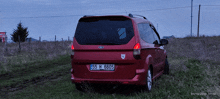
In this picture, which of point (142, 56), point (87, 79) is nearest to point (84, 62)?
point (87, 79)

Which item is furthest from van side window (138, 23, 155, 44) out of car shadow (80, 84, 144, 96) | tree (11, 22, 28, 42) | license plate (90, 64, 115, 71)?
tree (11, 22, 28, 42)

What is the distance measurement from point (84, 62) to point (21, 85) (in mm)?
3028

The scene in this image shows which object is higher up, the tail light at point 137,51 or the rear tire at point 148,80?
the tail light at point 137,51

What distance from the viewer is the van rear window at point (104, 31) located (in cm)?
550

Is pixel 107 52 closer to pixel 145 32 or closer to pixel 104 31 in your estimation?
pixel 104 31

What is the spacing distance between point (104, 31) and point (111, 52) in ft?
1.81

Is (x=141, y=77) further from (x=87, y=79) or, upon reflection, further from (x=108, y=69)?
(x=87, y=79)

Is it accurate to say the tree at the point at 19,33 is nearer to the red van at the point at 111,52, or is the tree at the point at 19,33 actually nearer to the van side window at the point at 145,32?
the van side window at the point at 145,32

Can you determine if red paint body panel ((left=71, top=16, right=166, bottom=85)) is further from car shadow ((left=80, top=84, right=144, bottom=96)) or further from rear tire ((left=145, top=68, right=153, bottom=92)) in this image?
car shadow ((left=80, top=84, right=144, bottom=96))

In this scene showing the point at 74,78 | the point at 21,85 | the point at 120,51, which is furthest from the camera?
the point at 21,85

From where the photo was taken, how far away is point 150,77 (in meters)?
6.14

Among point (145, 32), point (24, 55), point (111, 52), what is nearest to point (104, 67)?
point (111, 52)

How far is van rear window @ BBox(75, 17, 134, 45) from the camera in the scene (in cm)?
550

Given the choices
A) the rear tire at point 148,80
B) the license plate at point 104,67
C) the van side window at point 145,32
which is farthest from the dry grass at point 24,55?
the rear tire at point 148,80
